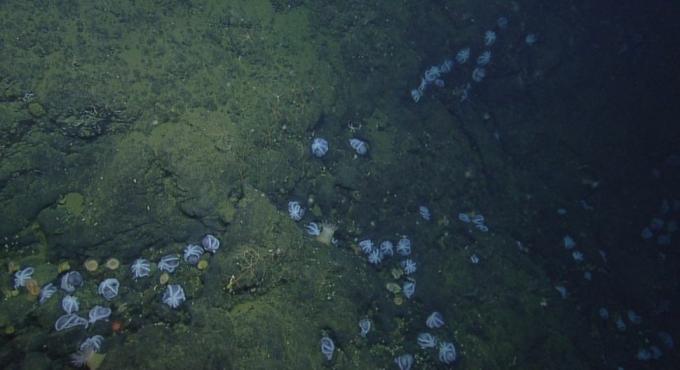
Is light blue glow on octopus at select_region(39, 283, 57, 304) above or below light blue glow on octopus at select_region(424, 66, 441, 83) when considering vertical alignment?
below

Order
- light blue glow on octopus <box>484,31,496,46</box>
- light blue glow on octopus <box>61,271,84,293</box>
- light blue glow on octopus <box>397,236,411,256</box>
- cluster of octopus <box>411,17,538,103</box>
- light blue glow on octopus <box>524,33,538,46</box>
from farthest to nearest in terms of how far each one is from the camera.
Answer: light blue glow on octopus <box>524,33,538,46</box>
light blue glow on octopus <box>484,31,496,46</box>
cluster of octopus <box>411,17,538,103</box>
light blue glow on octopus <box>397,236,411,256</box>
light blue glow on octopus <box>61,271,84,293</box>

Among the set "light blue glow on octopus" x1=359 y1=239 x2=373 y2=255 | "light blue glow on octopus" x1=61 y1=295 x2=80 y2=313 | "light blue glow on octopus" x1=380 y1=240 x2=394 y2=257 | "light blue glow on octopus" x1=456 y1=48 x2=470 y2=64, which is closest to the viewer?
"light blue glow on octopus" x1=61 y1=295 x2=80 y2=313

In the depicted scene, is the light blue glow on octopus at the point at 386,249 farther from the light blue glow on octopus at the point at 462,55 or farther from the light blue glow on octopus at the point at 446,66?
the light blue glow on octopus at the point at 462,55

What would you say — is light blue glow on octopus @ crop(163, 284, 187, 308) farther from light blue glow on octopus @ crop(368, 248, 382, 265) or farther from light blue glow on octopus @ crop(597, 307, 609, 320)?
light blue glow on octopus @ crop(597, 307, 609, 320)

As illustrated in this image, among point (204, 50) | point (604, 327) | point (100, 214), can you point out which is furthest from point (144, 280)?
point (604, 327)

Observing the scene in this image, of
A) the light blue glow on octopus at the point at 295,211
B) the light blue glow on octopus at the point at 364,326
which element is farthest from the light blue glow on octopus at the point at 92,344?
the light blue glow on octopus at the point at 364,326

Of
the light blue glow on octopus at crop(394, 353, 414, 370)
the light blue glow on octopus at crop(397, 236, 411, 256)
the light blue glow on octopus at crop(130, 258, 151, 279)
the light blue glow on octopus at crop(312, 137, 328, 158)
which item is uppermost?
the light blue glow on octopus at crop(312, 137, 328, 158)

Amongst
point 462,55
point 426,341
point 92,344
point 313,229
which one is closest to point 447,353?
point 426,341

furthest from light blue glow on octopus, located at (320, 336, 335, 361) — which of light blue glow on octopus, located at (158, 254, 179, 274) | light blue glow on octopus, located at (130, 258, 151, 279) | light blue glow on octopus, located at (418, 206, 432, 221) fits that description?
light blue glow on octopus, located at (418, 206, 432, 221)
